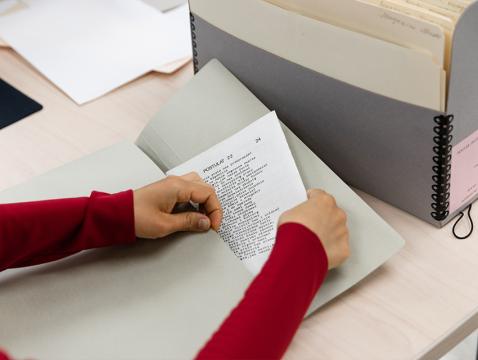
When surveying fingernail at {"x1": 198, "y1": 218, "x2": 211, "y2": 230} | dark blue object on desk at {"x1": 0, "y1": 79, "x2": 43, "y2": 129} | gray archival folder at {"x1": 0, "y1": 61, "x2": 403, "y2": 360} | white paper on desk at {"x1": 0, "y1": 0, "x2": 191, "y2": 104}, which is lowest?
dark blue object on desk at {"x1": 0, "y1": 79, "x2": 43, "y2": 129}

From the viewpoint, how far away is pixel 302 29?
39.3 inches

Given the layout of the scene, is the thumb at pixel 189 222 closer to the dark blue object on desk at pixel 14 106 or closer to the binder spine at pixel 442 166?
the binder spine at pixel 442 166

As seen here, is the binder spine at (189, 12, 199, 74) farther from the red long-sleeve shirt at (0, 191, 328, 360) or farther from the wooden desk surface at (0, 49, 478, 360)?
the red long-sleeve shirt at (0, 191, 328, 360)

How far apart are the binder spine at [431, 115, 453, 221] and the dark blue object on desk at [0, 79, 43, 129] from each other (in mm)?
660

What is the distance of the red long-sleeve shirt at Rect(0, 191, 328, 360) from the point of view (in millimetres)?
787

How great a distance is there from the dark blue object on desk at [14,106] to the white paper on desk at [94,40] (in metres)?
0.06

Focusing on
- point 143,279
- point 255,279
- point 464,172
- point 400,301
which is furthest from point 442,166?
point 143,279

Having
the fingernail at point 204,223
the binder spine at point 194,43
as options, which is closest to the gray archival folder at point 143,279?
the fingernail at point 204,223

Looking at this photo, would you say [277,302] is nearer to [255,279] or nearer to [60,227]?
[255,279]

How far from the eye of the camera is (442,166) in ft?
3.06

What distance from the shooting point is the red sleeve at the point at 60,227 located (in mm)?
934

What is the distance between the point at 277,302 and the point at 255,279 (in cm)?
4

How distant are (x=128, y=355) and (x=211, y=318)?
0.32 feet

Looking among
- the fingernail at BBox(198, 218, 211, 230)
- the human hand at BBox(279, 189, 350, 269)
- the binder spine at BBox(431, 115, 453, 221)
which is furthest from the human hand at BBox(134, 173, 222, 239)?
the binder spine at BBox(431, 115, 453, 221)
